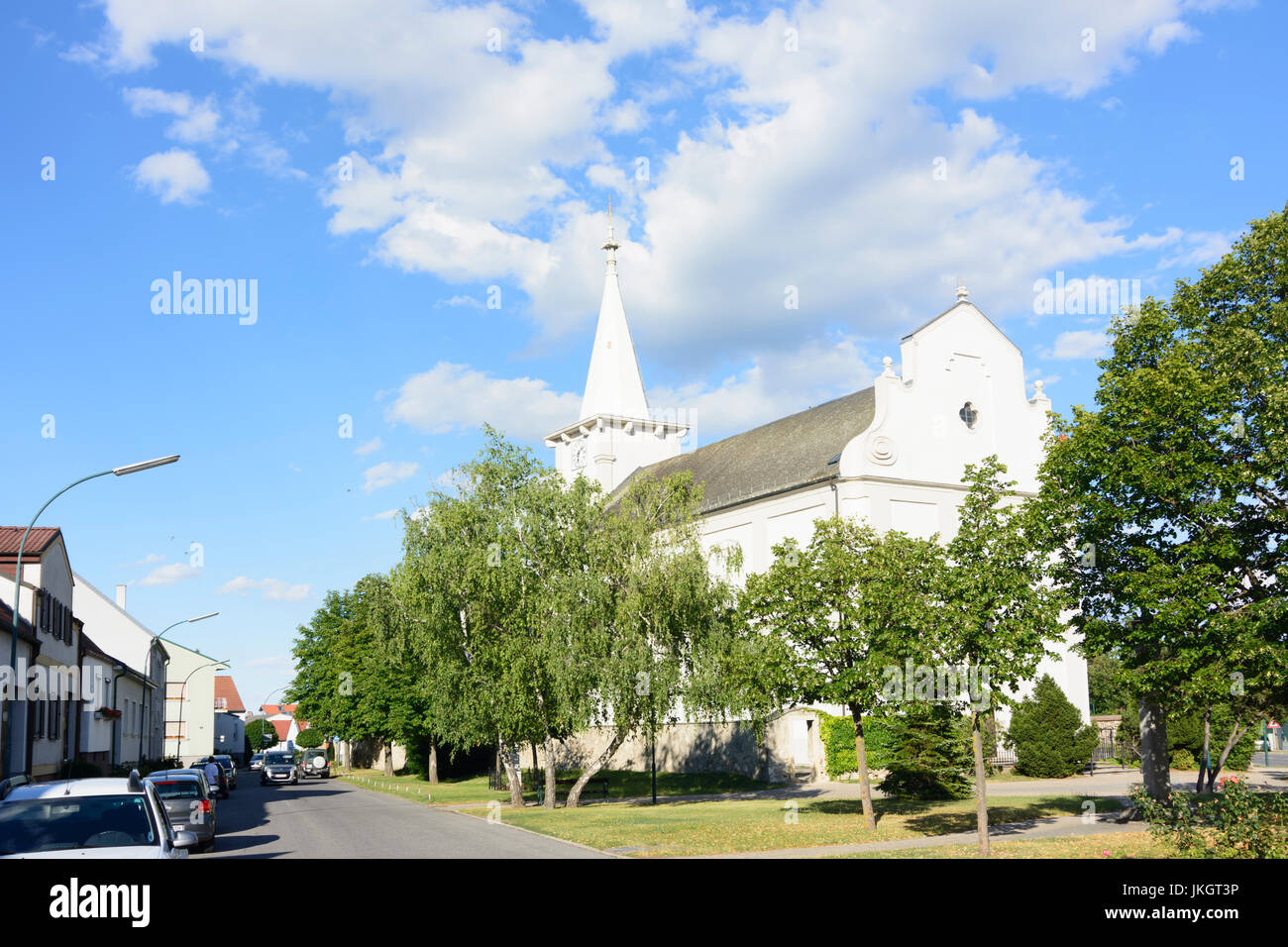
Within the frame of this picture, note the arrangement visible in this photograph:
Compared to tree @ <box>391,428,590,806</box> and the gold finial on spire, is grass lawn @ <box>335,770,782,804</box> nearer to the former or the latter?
tree @ <box>391,428,590,806</box>

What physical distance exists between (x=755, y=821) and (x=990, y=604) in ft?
31.1

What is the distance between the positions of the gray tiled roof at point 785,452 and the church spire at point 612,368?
34.2 ft

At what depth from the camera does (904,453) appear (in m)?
41.8

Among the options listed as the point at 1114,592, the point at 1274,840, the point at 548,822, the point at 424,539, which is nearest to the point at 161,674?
the point at 424,539

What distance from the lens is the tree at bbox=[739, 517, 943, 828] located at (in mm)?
19953

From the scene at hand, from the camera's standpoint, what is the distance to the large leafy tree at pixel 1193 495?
17.9 metres

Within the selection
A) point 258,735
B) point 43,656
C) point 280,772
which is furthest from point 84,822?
point 258,735

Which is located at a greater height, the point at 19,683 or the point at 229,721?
the point at 19,683

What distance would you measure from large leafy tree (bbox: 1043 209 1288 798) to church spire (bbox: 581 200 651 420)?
43.8 m

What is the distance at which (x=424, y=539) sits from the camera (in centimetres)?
3022

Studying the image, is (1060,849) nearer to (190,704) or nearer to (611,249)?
(611,249)

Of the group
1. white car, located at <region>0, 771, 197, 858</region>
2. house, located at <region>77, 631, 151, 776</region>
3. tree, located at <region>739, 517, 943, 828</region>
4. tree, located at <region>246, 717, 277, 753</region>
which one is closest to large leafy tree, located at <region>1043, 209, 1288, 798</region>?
tree, located at <region>739, 517, 943, 828</region>
